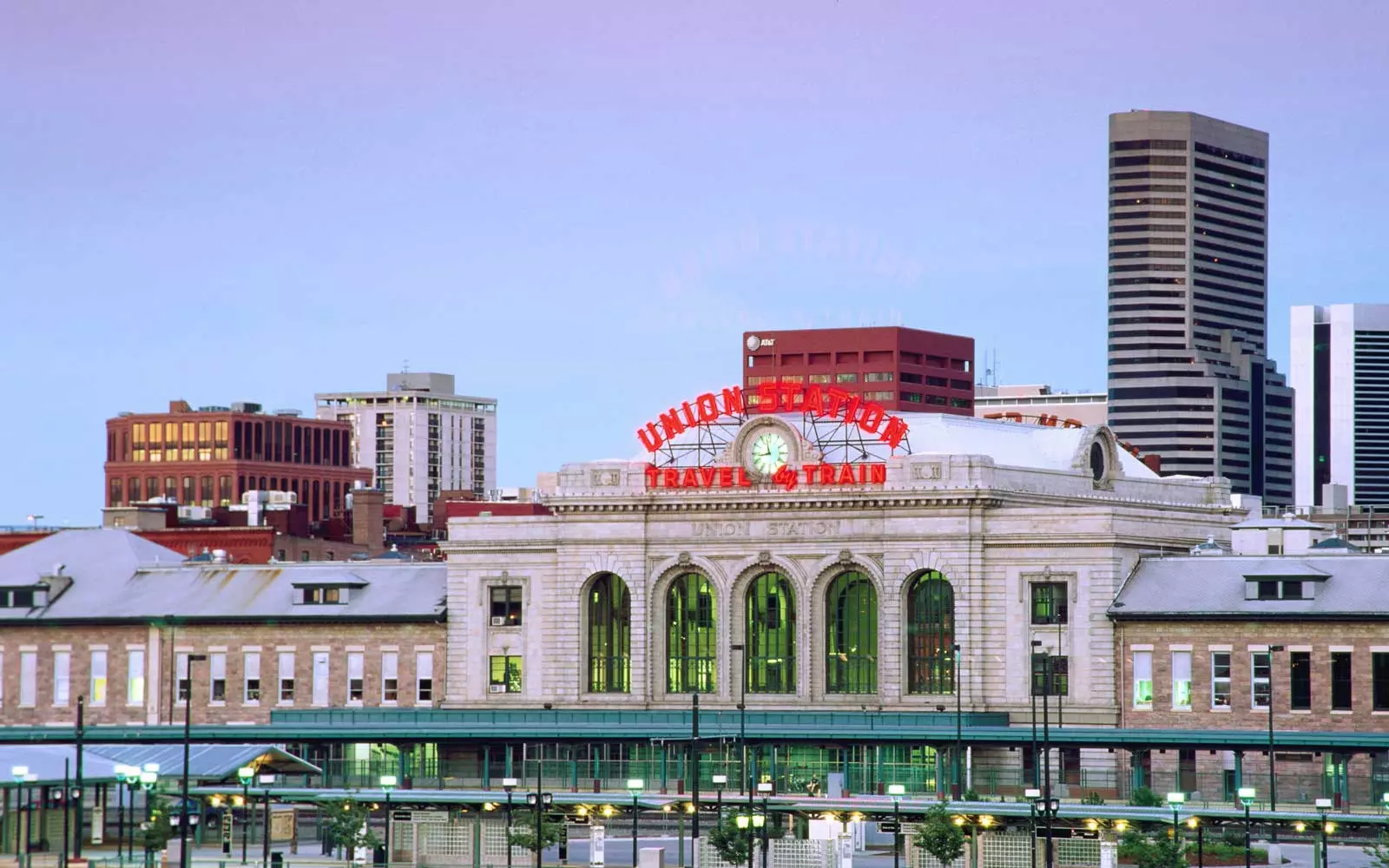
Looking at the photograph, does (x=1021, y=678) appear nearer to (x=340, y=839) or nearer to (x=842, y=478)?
(x=842, y=478)

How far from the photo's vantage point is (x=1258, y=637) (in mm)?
162625

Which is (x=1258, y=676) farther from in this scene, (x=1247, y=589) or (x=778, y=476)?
(x=778, y=476)

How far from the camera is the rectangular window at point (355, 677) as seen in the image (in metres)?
186

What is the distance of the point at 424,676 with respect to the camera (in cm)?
18500

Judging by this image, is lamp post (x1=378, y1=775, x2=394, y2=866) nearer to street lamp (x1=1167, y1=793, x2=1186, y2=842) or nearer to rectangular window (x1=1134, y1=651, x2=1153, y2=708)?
street lamp (x1=1167, y1=793, x2=1186, y2=842)

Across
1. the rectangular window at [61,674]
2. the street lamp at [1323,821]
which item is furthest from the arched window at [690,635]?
the street lamp at [1323,821]

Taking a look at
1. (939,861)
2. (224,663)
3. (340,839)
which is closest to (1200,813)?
(939,861)

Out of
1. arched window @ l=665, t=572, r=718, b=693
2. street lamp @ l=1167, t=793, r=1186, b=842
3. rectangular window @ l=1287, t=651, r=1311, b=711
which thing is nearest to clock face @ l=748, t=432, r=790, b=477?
arched window @ l=665, t=572, r=718, b=693

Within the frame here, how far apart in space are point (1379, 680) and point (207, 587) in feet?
240

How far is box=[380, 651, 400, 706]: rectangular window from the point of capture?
186m

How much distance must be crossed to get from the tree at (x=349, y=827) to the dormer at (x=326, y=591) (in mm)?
53202

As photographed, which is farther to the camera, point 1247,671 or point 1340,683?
point 1247,671

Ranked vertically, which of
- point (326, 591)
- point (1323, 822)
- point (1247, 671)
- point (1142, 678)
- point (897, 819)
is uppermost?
point (326, 591)

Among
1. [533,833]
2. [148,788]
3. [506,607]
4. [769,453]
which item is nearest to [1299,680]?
[769,453]
